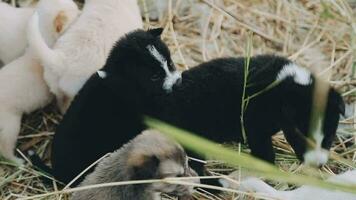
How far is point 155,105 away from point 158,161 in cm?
87

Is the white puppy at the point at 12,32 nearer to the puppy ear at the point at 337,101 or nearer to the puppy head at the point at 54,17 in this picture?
the puppy head at the point at 54,17

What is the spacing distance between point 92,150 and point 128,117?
254 mm

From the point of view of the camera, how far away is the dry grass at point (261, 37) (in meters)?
4.39

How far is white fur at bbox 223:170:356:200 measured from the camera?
3406 mm

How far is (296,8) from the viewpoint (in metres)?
5.19

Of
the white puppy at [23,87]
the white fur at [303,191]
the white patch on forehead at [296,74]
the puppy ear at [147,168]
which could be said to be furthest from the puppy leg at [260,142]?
the white puppy at [23,87]

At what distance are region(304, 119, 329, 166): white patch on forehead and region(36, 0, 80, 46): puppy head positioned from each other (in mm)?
1624

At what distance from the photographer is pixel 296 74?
3.57m

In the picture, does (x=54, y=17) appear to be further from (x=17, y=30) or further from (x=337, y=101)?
(x=337, y=101)

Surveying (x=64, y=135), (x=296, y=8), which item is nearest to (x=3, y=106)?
(x=64, y=135)

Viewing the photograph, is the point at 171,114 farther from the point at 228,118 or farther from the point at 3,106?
the point at 3,106

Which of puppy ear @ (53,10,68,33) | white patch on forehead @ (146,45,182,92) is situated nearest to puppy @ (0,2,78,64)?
puppy ear @ (53,10,68,33)

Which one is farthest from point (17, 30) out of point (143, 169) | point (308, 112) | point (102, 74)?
point (308, 112)

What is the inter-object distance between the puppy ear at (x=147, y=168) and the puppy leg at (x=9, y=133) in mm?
1287
